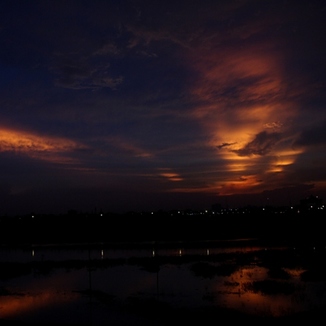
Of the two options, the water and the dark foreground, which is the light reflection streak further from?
the dark foreground

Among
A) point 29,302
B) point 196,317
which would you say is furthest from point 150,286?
point 196,317

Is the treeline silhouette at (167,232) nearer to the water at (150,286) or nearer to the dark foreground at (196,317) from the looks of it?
the water at (150,286)

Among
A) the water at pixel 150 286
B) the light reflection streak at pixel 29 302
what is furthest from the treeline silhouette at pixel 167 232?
the light reflection streak at pixel 29 302

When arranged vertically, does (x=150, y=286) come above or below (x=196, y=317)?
above

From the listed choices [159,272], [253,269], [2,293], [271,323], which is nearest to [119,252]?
Answer: [159,272]

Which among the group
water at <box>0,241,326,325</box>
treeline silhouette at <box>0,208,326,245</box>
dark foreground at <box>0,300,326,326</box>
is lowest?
dark foreground at <box>0,300,326,326</box>

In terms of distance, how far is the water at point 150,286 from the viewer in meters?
21.0

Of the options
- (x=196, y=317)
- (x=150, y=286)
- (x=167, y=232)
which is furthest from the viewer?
(x=167, y=232)

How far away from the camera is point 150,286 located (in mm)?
27562

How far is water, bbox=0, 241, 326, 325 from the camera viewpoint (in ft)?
69.1

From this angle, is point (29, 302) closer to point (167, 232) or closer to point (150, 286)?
point (150, 286)

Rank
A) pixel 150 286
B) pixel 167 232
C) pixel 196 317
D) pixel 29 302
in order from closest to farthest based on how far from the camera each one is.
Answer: pixel 196 317, pixel 29 302, pixel 150 286, pixel 167 232

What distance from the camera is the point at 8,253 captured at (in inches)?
2000

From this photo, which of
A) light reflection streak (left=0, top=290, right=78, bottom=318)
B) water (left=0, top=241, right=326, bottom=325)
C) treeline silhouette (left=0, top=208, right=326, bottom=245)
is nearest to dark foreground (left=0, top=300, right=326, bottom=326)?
water (left=0, top=241, right=326, bottom=325)
